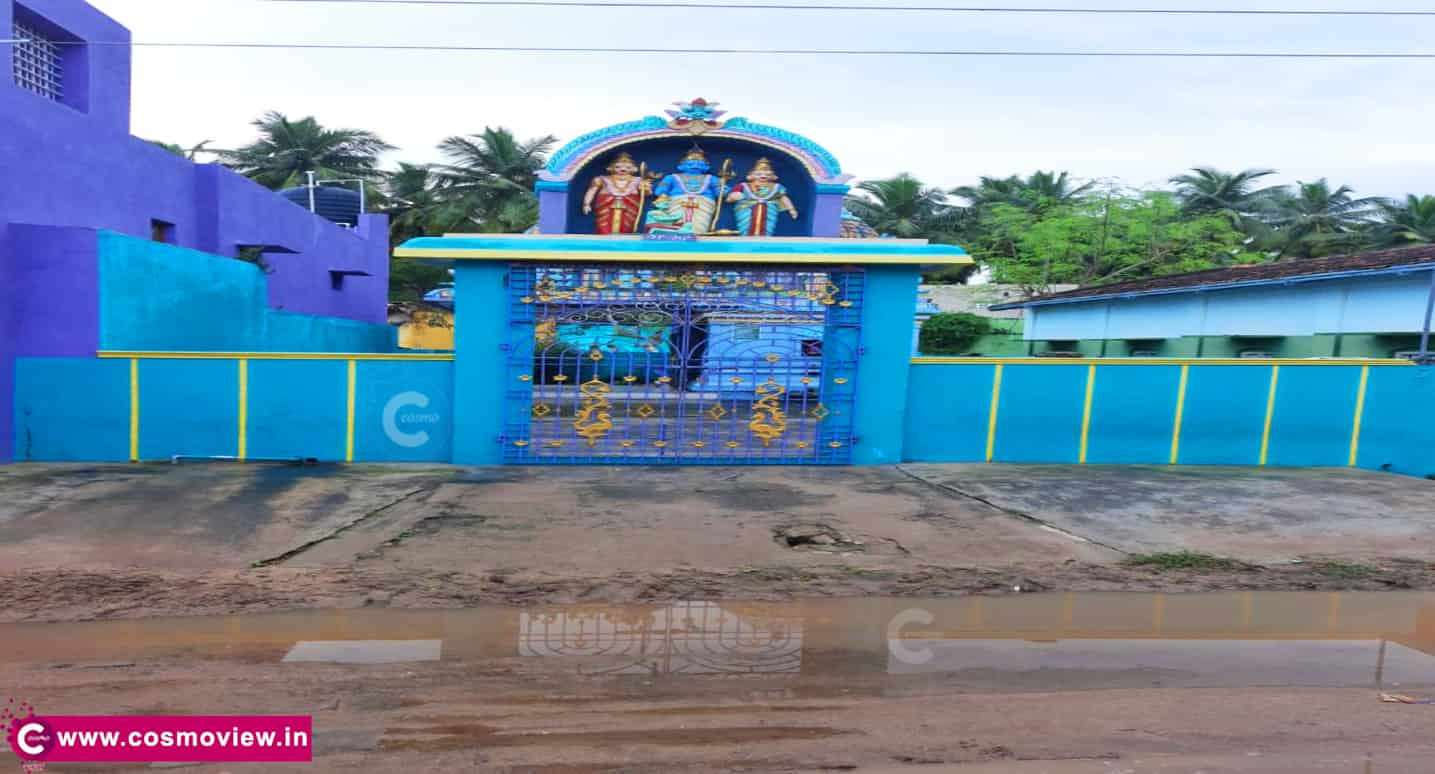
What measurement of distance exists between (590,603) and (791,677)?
1.68 meters

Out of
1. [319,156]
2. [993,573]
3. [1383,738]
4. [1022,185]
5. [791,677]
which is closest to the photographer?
[1383,738]

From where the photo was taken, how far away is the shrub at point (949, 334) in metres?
25.0

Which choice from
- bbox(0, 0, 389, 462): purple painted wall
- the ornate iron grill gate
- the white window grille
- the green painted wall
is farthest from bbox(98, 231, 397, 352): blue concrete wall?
the green painted wall

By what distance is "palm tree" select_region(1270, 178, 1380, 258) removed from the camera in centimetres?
3148

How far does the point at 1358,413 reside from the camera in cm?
1119

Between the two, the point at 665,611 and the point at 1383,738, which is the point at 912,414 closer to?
the point at 665,611

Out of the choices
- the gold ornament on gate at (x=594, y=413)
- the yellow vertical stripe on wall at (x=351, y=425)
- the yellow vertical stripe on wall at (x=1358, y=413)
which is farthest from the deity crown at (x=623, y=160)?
the yellow vertical stripe on wall at (x=1358, y=413)

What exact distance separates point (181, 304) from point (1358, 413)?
16826 mm

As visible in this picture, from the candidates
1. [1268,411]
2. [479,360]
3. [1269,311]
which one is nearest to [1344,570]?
[1268,411]

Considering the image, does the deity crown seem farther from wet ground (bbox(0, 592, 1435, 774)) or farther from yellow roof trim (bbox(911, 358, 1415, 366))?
wet ground (bbox(0, 592, 1435, 774))

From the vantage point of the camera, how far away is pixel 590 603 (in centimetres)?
521

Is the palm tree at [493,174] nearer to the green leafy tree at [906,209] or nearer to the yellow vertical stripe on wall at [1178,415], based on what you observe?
the green leafy tree at [906,209]

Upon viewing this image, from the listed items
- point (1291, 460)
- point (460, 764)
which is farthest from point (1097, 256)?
point (460, 764)

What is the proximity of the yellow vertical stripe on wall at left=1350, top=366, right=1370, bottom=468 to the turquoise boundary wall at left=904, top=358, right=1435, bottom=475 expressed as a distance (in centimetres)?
1
